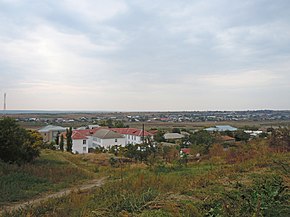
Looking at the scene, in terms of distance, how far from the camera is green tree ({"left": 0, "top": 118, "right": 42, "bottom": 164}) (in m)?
13.9

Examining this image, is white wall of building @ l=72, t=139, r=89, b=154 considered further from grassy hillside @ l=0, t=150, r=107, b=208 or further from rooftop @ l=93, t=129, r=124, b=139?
grassy hillside @ l=0, t=150, r=107, b=208

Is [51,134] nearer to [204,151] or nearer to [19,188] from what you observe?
[204,151]

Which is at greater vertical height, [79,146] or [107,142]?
[107,142]

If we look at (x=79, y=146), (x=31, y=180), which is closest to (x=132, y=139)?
(x=79, y=146)

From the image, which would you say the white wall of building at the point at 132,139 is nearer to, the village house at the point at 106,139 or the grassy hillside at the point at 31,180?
the village house at the point at 106,139

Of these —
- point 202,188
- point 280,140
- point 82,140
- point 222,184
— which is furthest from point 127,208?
point 82,140

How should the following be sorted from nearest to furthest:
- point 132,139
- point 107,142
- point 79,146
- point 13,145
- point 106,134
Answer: point 13,145 → point 79,146 → point 107,142 → point 106,134 → point 132,139

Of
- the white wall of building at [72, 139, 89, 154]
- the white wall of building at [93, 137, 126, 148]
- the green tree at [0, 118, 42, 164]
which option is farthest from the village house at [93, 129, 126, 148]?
the green tree at [0, 118, 42, 164]

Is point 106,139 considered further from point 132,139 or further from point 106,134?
point 132,139

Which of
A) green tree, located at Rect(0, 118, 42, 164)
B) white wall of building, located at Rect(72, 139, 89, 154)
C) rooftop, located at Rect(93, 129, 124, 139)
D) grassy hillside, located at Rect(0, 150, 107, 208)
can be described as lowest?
white wall of building, located at Rect(72, 139, 89, 154)

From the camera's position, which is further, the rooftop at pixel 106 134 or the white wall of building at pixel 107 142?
the rooftop at pixel 106 134

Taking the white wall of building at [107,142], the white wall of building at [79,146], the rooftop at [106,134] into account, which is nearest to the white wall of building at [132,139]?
the white wall of building at [107,142]

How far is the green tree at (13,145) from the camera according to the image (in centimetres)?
1388

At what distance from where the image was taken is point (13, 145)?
553 inches
